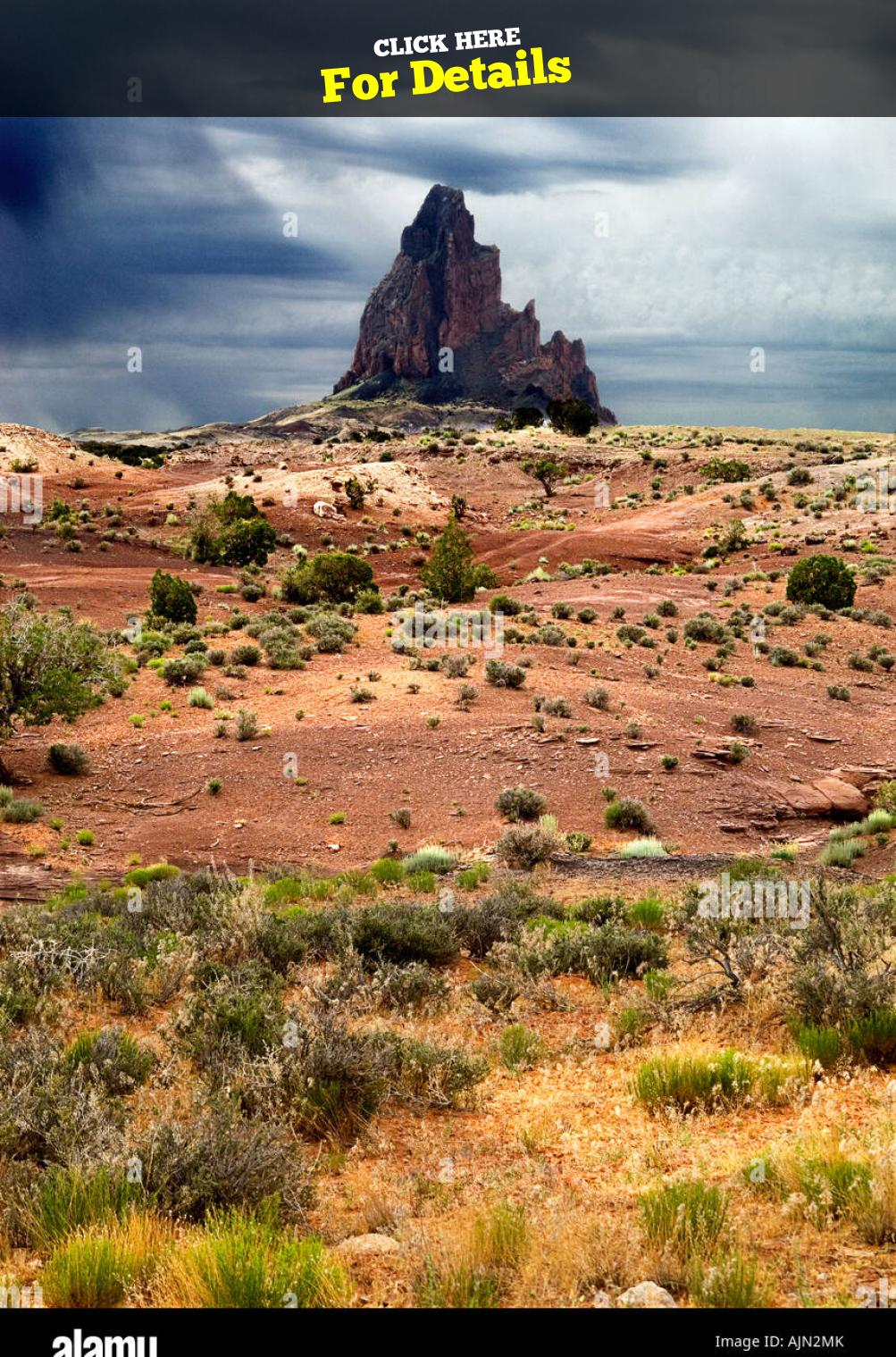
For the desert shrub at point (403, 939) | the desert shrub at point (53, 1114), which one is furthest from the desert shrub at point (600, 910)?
the desert shrub at point (53, 1114)

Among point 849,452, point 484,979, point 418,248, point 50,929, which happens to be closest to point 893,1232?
point 484,979

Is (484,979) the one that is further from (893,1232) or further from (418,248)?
(418,248)

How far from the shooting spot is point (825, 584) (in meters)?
35.7

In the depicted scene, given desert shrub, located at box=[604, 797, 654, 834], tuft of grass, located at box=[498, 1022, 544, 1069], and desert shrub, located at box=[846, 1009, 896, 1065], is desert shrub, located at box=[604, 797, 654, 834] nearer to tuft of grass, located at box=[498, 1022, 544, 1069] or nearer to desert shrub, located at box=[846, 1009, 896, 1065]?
tuft of grass, located at box=[498, 1022, 544, 1069]

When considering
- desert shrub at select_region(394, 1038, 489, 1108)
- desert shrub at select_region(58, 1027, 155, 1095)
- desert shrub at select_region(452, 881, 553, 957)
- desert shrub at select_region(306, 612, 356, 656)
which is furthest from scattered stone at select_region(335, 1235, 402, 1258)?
desert shrub at select_region(306, 612, 356, 656)

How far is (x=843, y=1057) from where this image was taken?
21.7 feet

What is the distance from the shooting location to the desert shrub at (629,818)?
1811 cm

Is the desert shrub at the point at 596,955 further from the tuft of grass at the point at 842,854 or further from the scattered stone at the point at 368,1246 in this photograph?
the tuft of grass at the point at 842,854

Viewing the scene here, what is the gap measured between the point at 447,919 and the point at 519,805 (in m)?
7.60

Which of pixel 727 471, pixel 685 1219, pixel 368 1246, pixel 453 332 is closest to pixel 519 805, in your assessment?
pixel 368 1246

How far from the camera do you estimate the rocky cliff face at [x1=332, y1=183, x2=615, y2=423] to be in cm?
16862

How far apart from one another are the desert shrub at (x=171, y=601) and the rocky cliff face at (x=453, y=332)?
136 meters

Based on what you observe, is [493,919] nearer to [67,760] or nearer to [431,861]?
[431,861]

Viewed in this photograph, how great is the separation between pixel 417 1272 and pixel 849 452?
7296 centimetres
